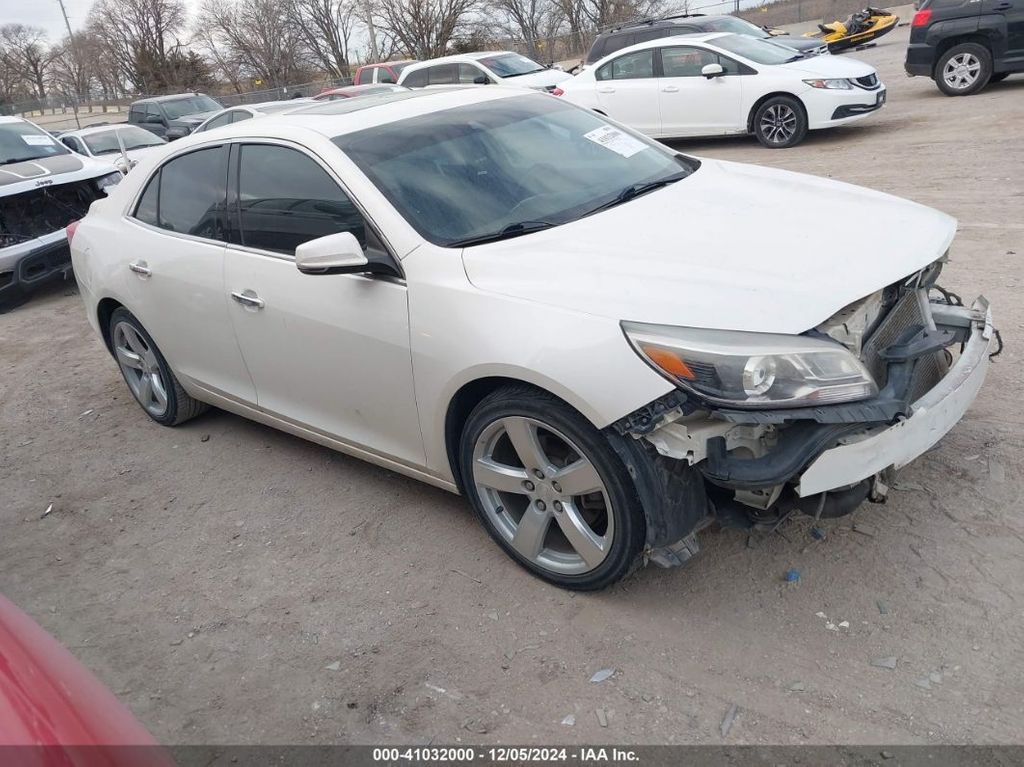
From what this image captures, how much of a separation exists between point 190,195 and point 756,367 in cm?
301

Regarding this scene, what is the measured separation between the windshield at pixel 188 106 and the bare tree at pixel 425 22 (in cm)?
2057

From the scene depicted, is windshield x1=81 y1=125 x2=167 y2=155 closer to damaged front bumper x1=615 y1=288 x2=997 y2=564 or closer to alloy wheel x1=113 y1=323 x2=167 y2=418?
alloy wheel x1=113 y1=323 x2=167 y2=418

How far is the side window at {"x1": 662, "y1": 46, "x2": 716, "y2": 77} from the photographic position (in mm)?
12383

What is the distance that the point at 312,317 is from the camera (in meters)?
3.65

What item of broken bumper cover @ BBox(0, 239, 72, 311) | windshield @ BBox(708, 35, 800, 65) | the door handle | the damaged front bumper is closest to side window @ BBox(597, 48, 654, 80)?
windshield @ BBox(708, 35, 800, 65)

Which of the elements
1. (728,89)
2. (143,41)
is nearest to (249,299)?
(728,89)

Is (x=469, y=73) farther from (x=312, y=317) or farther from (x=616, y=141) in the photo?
(x=312, y=317)

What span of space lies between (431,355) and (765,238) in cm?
126

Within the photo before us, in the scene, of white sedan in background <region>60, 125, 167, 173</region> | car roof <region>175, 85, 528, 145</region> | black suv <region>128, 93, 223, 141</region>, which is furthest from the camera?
black suv <region>128, 93, 223, 141</region>

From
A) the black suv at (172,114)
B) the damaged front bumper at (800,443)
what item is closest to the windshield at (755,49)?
Result: the damaged front bumper at (800,443)

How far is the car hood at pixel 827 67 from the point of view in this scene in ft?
37.6

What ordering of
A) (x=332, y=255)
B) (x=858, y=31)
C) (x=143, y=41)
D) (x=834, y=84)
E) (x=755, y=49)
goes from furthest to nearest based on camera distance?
(x=143, y=41)
(x=858, y=31)
(x=755, y=49)
(x=834, y=84)
(x=332, y=255)

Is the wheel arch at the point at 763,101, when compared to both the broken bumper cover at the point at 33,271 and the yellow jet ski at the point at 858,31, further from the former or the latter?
the yellow jet ski at the point at 858,31

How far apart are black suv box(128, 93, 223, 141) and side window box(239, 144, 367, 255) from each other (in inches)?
699
